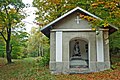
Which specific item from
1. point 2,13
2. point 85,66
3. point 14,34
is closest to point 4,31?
point 14,34

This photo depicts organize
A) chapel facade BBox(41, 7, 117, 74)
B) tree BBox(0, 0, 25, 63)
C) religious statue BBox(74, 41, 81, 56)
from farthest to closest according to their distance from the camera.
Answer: tree BBox(0, 0, 25, 63)
religious statue BBox(74, 41, 81, 56)
chapel facade BBox(41, 7, 117, 74)

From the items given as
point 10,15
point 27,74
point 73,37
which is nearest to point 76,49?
point 73,37

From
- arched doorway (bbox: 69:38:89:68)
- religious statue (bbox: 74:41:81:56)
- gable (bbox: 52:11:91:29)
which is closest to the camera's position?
gable (bbox: 52:11:91:29)

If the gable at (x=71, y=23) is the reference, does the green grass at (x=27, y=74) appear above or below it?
below

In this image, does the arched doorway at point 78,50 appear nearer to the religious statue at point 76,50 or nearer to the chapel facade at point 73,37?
the religious statue at point 76,50

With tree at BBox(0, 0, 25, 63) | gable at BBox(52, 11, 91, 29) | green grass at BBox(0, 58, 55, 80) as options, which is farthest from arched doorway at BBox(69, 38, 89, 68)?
tree at BBox(0, 0, 25, 63)

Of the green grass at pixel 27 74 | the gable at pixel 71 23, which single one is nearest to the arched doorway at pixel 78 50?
the gable at pixel 71 23

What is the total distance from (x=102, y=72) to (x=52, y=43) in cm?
417

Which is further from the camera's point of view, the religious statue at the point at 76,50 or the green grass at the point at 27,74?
the religious statue at the point at 76,50

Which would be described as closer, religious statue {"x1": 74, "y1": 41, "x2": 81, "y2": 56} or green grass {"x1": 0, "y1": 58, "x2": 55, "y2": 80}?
green grass {"x1": 0, "y1": 58, "x2": 55, "y2": 80}

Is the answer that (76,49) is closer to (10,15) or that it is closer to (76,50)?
(76,50)

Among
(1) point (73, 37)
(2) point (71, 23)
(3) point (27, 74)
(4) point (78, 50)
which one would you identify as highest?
(2) point (71, 23)

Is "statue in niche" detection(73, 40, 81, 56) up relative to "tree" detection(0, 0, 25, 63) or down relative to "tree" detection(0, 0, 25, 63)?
down

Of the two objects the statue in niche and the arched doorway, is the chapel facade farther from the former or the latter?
the statue in niche
